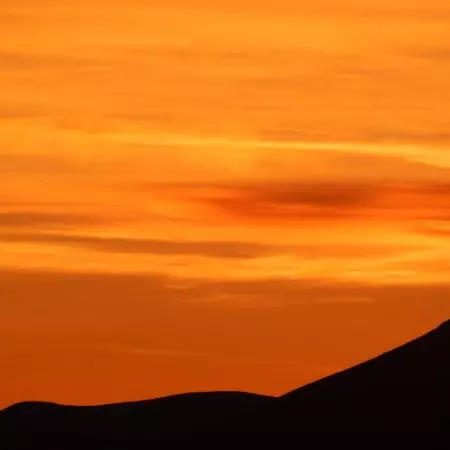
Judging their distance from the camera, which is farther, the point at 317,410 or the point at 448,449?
Result: the point at 317,410

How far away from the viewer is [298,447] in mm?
191000

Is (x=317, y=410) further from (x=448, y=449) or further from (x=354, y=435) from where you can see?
(x=448, y=449)

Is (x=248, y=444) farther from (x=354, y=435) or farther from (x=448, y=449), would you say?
(x=448, y=449)

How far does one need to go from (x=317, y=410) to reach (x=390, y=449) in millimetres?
14139

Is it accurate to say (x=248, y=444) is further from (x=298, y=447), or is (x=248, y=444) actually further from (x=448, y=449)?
(x=448, y=449)

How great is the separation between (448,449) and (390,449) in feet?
26.3

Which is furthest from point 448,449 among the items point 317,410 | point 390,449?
point 317,410

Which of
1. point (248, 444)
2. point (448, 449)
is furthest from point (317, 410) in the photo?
point (448, 449)

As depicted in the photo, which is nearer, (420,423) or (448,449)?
(448,449)

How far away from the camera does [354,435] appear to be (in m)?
192

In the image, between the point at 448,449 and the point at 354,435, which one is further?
the point at 354,435

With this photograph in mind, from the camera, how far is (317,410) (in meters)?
199

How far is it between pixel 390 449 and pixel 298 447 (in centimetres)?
907

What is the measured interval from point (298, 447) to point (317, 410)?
9020 mm
